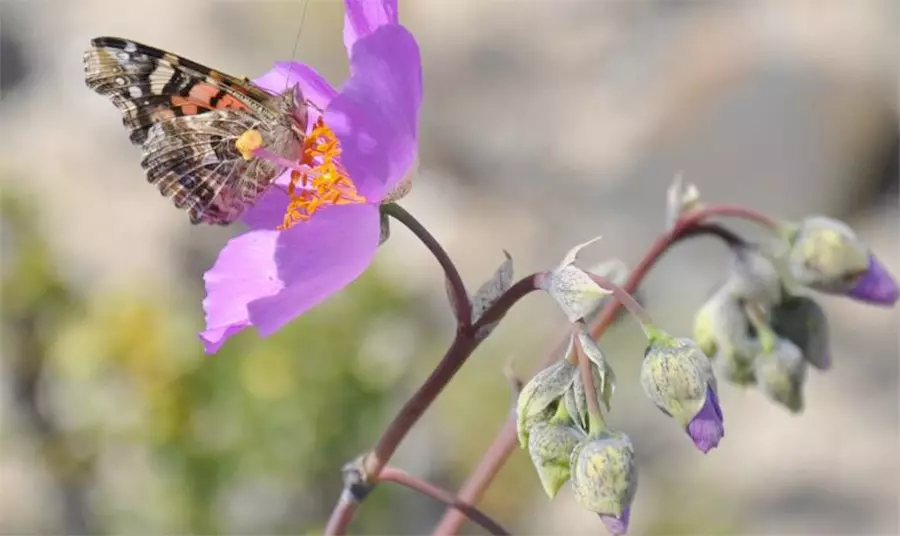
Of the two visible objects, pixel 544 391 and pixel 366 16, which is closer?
pixel 544 391

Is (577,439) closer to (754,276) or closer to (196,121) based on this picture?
(754,276)

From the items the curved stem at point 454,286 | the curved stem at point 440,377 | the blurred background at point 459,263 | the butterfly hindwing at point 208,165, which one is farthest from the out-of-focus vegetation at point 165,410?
the curved stem at point 454,286

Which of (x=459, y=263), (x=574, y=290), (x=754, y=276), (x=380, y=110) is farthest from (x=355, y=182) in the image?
(x=459, y=263)

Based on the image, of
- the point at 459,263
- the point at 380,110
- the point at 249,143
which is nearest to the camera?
the point at 380,110

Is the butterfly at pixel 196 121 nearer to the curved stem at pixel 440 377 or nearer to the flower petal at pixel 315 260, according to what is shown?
the flower petal at pixel 315 260

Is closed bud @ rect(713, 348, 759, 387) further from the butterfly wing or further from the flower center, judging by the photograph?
the butterfly wing

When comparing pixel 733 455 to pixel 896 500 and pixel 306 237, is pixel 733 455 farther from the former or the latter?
pixel 306 237

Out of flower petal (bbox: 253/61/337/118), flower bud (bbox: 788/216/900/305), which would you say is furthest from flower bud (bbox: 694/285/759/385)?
flower petal (bbox: 253/61/337/118)

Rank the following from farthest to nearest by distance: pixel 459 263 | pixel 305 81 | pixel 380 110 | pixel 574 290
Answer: pixel 459 263, pixel 305 81, pixel 380 110, pixel 574 290
